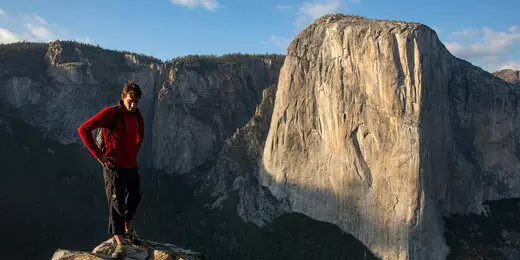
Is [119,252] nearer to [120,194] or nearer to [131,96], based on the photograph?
[120,194]

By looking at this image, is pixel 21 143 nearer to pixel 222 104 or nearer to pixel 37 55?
pixel 37 55

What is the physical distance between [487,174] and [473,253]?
656 inches

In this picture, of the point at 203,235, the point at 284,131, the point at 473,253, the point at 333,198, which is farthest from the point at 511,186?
the point at 203,235

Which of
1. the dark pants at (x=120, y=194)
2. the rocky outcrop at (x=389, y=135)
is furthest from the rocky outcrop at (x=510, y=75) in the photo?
the dark pants at (x=120, y=194)

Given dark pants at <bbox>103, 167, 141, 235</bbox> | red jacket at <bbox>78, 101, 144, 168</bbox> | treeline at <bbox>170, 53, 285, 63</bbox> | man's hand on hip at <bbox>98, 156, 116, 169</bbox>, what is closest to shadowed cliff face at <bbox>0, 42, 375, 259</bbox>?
treeline at <bbox>170, 53, 285, 63</bbox>

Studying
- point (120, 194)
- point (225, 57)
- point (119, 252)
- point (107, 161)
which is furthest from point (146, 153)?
point (119, 252)

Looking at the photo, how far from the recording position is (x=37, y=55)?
11762 cm

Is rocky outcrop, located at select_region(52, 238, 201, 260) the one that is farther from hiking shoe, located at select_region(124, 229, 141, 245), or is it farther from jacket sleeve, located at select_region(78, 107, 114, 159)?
jacket sleeve, located at select_region(78, 107, 114, 159)

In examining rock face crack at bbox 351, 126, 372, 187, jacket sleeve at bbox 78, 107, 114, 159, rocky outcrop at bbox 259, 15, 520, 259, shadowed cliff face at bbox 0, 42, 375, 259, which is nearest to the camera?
jacket sleeve at bbox 78, 107, 114, 159

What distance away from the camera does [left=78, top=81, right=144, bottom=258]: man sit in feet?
29.9

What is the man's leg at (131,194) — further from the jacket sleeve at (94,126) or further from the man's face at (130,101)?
the man's face at (130,101)

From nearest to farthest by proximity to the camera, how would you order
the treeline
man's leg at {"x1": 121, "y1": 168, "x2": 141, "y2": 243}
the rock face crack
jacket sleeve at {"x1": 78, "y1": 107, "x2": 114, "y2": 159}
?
jacket sleeve at {"x1": 78, "y1": 107, "x2": 114, "y2": 159}, man's leg at {"x1": 121, "y1": 168, "x2": 141, "y2": 243}, the rock face crack, the treeline

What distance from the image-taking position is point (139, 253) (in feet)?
30.4

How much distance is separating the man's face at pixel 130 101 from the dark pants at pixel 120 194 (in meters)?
1.39
